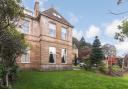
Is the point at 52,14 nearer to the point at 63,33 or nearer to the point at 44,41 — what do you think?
the point at 63,33

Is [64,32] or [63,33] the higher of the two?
[64,32]

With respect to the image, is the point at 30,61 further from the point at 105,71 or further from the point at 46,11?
the point at 105,71

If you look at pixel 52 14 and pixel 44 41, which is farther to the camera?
pixel 52 14

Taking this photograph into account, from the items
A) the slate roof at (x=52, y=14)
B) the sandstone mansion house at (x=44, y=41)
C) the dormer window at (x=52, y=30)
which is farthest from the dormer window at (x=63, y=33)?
the dormer window at (x=52, y=30)

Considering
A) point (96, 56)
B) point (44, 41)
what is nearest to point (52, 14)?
point (44, 41)

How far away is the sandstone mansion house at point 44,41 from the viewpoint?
30.2 m

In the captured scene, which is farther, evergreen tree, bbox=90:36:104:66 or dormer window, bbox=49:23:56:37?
evergreen tree, bbox=90:36:104:66

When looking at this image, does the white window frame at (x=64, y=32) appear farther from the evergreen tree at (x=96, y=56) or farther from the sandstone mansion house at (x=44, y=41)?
the evergreen tree at (x=96, y=56)

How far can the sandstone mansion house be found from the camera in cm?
3022

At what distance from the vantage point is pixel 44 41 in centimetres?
3122

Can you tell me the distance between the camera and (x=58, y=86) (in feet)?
59.7

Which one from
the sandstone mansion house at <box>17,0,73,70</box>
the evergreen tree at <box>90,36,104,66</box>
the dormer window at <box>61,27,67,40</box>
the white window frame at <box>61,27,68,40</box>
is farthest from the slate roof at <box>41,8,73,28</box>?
the evergreen tree at <box>90,36,104,66</box>

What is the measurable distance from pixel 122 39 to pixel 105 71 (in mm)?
10916

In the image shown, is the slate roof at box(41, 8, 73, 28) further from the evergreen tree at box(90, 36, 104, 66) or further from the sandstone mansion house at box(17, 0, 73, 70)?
the evergreen tree at box(90, 36, 104, 66)
